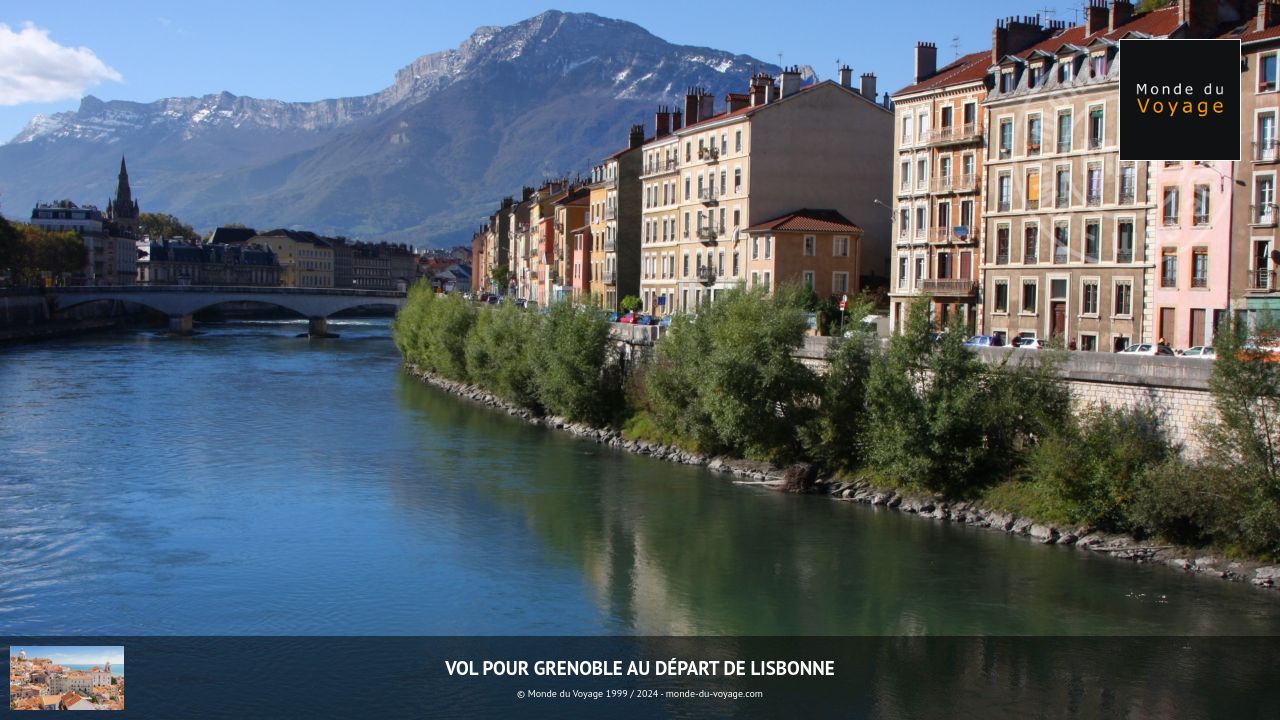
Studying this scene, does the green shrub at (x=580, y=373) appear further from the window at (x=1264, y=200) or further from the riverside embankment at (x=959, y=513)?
the window at (x=1264, y=200)

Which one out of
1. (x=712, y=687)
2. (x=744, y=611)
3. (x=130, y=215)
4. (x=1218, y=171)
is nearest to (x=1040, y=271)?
(x=1218, y=171)

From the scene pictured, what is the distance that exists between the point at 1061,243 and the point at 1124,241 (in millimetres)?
2573

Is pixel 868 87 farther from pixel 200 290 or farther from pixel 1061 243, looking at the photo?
pixel 200 290

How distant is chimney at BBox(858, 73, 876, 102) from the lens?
2361 inches

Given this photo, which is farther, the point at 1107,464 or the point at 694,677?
the point at 1107,464

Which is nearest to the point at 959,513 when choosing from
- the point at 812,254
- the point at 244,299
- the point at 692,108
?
the point at 812,254

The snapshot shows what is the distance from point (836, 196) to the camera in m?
58.9

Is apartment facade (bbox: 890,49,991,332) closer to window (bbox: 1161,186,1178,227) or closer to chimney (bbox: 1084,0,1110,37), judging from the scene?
chimney (bbox: 1084,0,1110,37)

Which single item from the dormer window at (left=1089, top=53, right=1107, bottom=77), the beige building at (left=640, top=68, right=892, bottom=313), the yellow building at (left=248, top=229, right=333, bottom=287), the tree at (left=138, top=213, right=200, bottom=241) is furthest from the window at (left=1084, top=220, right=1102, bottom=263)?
the tree at (left=138, top=213, right=200, bottom=241)

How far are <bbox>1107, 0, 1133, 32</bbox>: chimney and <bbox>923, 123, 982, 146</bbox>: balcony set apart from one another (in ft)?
19.2

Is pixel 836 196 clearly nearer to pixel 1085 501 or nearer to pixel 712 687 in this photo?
pixel 1085 501

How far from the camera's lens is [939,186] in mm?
47906

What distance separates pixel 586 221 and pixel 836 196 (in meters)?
29.0

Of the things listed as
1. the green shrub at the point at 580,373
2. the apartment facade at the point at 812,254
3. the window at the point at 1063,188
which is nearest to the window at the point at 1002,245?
the window at the point at 1063,188
